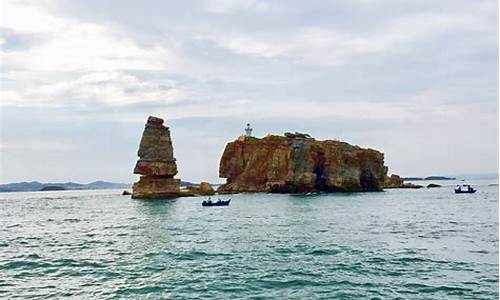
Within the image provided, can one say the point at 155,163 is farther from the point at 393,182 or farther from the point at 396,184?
the point at 396,184

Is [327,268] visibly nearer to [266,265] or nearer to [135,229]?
[266,265]

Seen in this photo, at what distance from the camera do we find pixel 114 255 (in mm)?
28438

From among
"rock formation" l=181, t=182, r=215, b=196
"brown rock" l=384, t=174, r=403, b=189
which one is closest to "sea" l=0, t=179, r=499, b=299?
"rock formation" l=181, t=182, r=215, b=196

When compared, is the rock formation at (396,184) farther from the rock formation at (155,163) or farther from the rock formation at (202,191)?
the rock formation at (155,163)

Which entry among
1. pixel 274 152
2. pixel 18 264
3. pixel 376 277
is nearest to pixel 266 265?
pixel 376 277

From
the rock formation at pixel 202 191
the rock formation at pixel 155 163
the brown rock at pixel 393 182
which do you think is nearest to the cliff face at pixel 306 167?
the rock formation at pixel 202 191

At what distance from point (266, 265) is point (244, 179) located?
103826mm

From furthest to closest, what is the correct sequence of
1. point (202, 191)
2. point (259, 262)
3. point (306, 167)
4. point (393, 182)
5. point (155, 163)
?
point (393, 182) → point (202, 191) → point (306, 167) → point (155, 163) → point (259, 262)

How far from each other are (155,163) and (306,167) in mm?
37433

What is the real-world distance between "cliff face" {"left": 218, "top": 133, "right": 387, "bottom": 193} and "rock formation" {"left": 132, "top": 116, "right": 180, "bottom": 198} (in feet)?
99.1

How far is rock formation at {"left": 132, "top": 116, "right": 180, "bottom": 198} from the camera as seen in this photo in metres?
95.4

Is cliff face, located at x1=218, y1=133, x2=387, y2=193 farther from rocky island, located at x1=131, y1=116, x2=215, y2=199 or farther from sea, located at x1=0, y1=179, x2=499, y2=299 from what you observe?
sea, located at x1=0, y1=179, x2=499, y2=299

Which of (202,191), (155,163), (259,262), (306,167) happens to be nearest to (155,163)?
(155,163)

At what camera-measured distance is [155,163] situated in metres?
95.3
